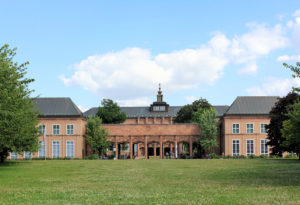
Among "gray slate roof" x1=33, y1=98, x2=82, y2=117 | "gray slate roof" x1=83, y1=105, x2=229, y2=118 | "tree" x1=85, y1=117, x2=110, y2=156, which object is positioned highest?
"gray slate roof" x1=83, y1=105, x2=229, y2=118

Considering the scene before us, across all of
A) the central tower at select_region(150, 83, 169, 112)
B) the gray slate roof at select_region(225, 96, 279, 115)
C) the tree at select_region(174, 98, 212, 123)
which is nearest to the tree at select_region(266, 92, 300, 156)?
the gray slate roof at select_region(225, 96, 279, 115)

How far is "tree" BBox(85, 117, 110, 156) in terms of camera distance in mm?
71500

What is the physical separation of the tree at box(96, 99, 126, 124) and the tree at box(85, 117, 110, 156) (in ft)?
74.7

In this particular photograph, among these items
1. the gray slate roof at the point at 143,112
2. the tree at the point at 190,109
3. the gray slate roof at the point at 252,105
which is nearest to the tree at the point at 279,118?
the gray slate roof at the point at 252,105

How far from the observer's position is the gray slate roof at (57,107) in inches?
2852

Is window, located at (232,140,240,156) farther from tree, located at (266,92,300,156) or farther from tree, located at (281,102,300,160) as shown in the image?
tree, located at (281,102,300,160)

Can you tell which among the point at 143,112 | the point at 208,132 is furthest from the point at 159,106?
the point at 208,132

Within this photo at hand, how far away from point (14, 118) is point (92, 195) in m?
18.2

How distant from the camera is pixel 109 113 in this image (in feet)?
315

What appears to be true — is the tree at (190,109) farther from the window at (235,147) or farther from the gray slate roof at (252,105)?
the window at (235,147)

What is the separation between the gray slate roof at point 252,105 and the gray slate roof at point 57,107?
24976 mm

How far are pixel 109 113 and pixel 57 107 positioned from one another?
2335cm

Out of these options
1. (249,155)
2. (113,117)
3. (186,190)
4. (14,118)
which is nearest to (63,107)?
(113,117)

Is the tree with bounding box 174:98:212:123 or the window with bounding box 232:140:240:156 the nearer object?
the window with bounding box 232:140:240:156
